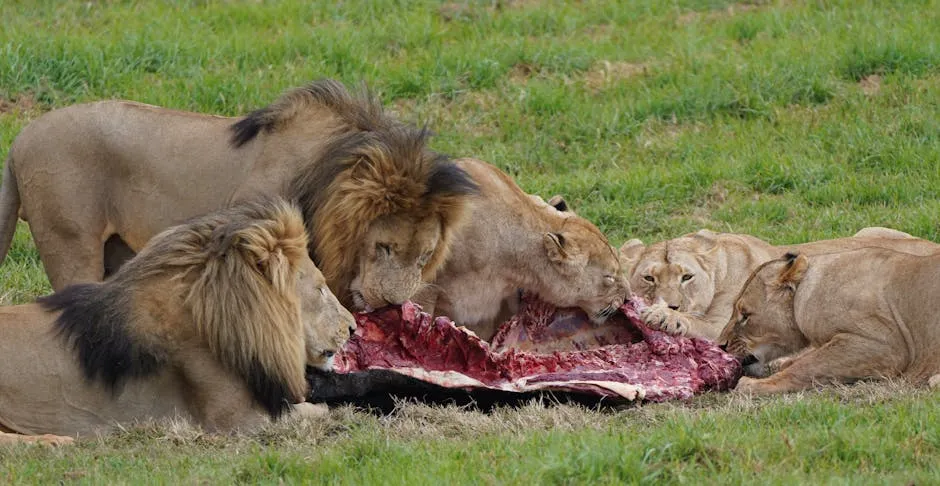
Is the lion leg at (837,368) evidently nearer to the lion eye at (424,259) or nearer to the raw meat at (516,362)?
the raw meat at (516,362)

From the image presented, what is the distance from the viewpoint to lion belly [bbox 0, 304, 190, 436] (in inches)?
232

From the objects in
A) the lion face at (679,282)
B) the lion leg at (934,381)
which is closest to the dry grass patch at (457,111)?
the lion face at (679,282)

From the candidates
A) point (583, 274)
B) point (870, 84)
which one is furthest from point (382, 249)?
point (870, 84)

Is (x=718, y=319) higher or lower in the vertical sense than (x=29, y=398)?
lower

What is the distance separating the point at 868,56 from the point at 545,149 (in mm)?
2569

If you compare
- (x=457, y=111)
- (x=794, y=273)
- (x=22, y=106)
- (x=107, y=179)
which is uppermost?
(x=107, y=179)

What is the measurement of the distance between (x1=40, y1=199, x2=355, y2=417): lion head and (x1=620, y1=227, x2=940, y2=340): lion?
219cm

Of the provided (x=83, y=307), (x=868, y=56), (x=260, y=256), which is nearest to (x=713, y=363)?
(x=260, y=256)

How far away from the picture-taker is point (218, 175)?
7270 millimetres

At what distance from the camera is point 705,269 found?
7.88 meters

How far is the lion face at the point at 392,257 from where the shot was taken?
22.2 ft

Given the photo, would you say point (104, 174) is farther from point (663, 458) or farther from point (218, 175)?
point (663, 458)

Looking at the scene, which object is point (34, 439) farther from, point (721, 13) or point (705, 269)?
point (721, 13)

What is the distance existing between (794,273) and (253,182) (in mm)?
2436
